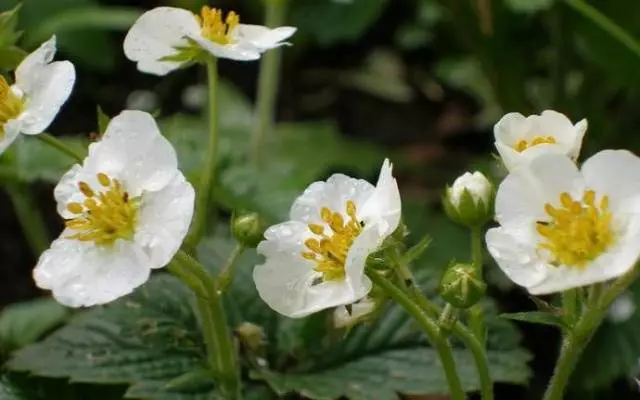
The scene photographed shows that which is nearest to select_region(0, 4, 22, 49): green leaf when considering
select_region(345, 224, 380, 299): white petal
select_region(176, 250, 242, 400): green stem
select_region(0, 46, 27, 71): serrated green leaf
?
select_region(0, 46, 27, 71): serrated green leaf

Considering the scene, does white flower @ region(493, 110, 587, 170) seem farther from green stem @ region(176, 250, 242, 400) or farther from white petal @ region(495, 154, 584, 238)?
green stem @ region(176, 250, 242, 400)

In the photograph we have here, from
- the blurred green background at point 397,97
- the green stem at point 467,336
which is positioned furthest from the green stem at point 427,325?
the blurred green background at point 397,97

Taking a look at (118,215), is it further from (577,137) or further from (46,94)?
(577,137)

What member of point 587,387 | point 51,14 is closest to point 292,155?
point 51,14

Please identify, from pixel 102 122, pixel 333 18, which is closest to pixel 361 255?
pixel 102 122

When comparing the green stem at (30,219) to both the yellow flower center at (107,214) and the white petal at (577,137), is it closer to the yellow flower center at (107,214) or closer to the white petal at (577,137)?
the yellow flower center at (107,214)

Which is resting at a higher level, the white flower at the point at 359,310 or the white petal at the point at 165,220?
the white petal at the point at 165,220
